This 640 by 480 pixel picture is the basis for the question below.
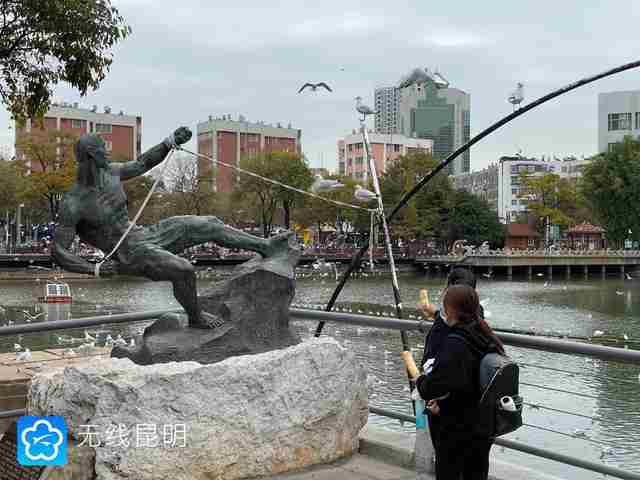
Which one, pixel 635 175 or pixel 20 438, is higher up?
pixel 635 175

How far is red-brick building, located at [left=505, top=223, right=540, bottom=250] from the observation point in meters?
68.4

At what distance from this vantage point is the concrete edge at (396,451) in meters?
4.90

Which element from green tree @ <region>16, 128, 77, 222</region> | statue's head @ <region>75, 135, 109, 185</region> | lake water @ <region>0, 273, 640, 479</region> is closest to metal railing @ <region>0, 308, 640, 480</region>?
lake water @ <region>0, 273, 640, 479</region>

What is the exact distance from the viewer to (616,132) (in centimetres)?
9025

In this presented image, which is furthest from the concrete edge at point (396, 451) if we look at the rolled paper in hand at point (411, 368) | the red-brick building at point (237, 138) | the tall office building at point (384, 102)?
the red-brick building at point (237, 138)

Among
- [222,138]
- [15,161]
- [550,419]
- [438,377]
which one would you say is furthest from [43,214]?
[438,377]

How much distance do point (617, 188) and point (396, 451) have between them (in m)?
55.1

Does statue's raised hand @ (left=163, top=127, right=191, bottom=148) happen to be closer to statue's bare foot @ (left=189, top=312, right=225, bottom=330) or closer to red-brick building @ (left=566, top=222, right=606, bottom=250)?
statue's bare foot @ (left=189, top=312, right=225, bottom=330)

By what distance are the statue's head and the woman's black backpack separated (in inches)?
142

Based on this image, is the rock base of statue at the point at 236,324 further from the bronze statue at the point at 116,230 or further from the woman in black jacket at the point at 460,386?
the woman in black jacket at the point at 460,386

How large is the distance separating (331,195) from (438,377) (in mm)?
47727

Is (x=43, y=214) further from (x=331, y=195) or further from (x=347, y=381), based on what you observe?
(x=347, y=381)

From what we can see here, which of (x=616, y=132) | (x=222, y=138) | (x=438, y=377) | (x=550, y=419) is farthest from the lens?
(x=616, y=132)

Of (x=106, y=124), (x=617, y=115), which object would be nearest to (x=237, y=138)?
(x=106, y=124)
